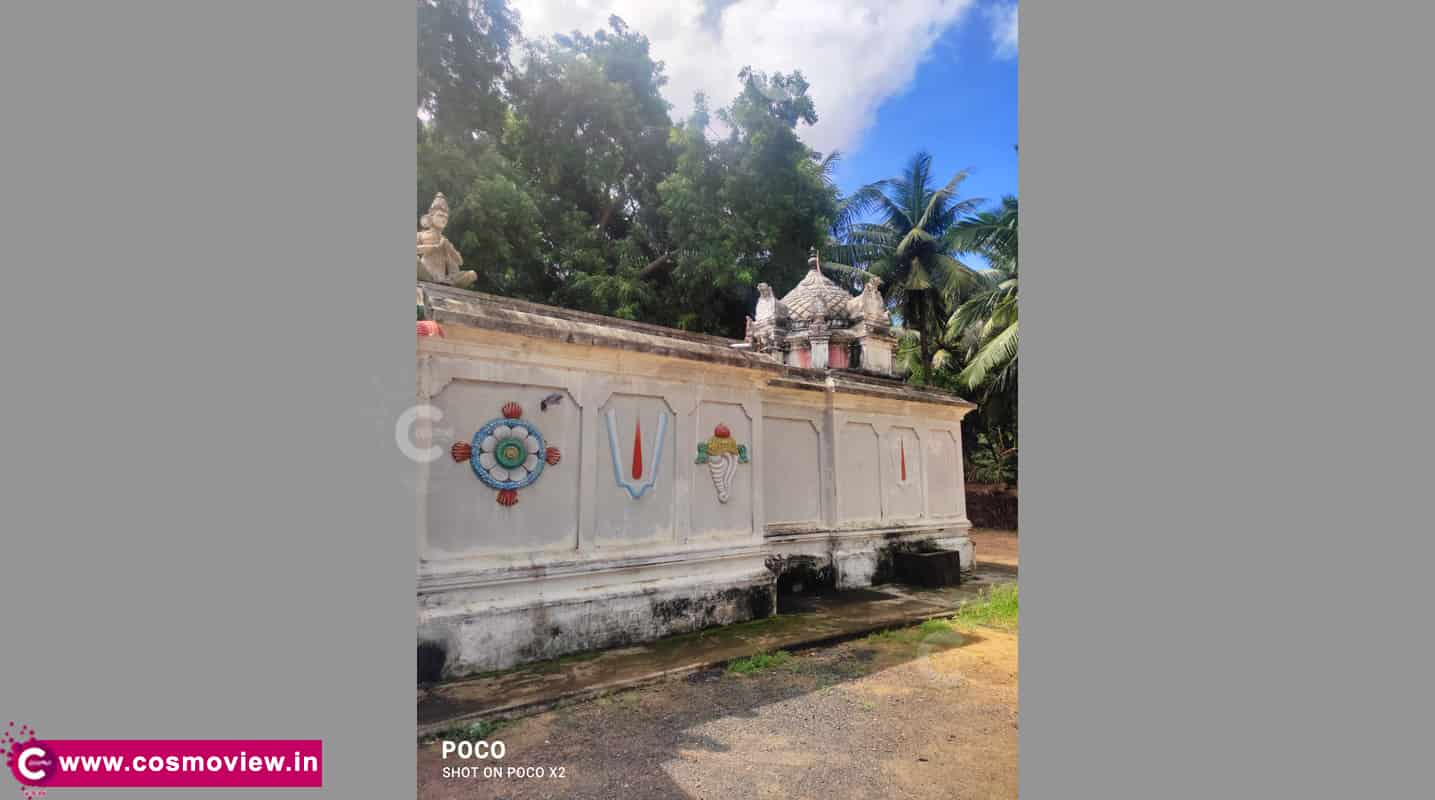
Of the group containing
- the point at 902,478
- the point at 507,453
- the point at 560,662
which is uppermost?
the point at 507,453

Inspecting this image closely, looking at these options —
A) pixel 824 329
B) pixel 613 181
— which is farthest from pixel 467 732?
pixel 613 181

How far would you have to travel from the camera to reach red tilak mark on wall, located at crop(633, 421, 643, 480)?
688 cm

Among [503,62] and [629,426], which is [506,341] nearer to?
[629,426]

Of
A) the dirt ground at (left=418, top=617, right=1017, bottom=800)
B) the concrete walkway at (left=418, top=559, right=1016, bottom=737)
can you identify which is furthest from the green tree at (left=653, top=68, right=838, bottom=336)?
the dirt ground at (left=418, top=617, right=1017, bottom=800)

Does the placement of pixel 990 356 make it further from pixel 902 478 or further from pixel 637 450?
pixel 637 450

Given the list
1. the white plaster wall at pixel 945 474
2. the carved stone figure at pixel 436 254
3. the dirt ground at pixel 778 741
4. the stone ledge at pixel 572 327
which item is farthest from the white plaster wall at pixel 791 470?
the carved stone figure at pixel 436 254

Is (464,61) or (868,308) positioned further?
(464,61)

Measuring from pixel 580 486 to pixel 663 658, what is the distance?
1676 millimetres

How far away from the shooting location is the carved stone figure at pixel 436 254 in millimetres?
6289

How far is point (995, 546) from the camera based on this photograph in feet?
46.3

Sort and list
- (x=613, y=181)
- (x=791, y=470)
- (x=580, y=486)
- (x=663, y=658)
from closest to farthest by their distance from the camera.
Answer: (x=663, y=658) < (x=580, y=486) < (x=791, y=470) < (x=613, y=181)

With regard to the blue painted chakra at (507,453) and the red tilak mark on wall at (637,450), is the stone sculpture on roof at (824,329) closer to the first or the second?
the red tilak mark on wall at (637,450)

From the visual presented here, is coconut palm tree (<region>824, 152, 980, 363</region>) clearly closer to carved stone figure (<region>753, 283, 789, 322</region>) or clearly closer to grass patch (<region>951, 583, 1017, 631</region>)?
carved stone figure (<region>753, 283, 789, 322</region>)

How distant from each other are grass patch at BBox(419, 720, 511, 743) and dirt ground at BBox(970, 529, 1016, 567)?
10546mm
